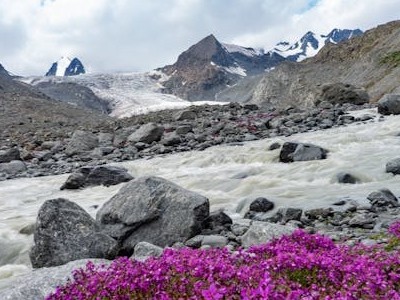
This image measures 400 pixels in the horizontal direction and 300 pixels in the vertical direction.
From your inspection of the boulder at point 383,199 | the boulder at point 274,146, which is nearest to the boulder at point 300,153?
the boulder at point 274,146

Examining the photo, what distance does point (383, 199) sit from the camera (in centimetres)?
1207

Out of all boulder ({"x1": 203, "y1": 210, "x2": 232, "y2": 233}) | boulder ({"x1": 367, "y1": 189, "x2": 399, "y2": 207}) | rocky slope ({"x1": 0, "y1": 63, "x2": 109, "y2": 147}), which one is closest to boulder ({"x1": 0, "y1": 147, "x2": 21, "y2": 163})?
rocky slope ({"x1": 0, "y1": 63, "x2": 109, "y2": 147})

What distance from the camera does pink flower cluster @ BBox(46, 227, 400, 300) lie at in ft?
16.3

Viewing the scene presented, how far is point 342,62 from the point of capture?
315 feet

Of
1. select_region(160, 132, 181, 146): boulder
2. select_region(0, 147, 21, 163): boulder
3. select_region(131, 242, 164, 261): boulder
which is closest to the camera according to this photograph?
select_region(131, 242, 164, 261): boulder

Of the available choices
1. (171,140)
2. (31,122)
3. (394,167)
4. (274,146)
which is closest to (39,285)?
(394,167)

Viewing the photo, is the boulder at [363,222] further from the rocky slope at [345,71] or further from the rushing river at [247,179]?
the rocky slope at [345,71]

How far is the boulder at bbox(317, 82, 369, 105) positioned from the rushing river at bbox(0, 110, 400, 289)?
50.3 feet

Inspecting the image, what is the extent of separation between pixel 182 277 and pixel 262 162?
1549 centimetres

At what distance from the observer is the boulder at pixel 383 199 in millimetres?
11886

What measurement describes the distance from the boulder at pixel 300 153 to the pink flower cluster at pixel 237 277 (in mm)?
12843

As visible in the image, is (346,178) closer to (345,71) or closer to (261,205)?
(261,205)

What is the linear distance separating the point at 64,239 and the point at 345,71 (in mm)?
85857

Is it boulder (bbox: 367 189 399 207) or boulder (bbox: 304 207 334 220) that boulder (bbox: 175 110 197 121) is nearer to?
boulder (bbox: 367 189 399 207)
